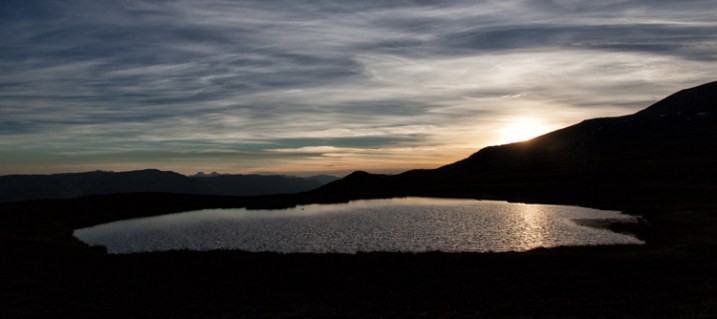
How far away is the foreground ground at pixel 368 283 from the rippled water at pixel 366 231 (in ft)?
25.0

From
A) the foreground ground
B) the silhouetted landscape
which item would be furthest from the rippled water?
the foreground ground

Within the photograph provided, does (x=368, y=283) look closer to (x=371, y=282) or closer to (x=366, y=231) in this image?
(x=371, y=282)

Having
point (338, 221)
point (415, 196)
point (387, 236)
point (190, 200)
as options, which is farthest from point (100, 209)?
point (415, 196)

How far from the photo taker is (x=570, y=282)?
3619cm

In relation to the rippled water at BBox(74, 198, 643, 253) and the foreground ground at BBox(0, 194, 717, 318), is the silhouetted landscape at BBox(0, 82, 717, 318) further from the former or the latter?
the rippled water at BBox(74, 198, 643, 253)

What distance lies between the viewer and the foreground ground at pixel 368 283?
29672 millimetres

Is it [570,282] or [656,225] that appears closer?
[570,282]

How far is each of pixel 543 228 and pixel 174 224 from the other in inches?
2514

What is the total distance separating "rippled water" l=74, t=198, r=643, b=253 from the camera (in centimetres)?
5875

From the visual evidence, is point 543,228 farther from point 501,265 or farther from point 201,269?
point 201,269

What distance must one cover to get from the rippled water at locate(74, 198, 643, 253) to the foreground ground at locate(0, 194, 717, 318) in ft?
25.0

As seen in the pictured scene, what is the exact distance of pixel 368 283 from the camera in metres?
37.7

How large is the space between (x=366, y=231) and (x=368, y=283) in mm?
33829

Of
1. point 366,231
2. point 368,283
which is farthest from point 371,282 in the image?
point 366,231
